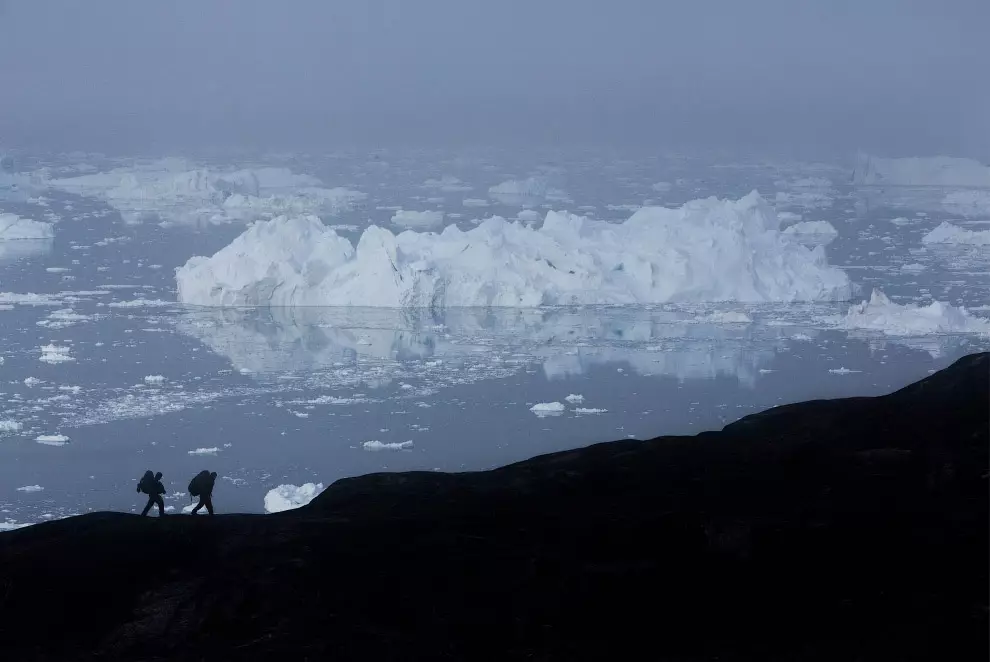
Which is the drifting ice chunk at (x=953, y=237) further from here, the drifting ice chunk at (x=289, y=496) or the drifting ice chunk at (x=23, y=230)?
the drifting ice chunk at (x=23, y=230)

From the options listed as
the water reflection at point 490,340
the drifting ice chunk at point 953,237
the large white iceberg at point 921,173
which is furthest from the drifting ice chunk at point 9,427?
the large white iceberg at point 921,173

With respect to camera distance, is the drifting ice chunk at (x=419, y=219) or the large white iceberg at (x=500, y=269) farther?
the drifting ice chunk at (x=419, y=219)

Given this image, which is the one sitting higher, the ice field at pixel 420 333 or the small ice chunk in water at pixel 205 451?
the ice field at pixel 420 333

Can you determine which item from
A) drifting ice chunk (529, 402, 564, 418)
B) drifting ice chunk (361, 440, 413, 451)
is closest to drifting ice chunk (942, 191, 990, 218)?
drifting ice chunk (529, 402, 564, 418)

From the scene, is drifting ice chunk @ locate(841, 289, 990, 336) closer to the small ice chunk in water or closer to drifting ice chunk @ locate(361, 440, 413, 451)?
drifting ice chunk @ locate(361, 440, 413, 451)

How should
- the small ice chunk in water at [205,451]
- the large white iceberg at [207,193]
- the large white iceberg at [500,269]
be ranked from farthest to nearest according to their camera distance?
1. the large white iceberg at [207,193]
2. the large white iceberg at [500,269]
3. the small ice chunk in water at [205,451]

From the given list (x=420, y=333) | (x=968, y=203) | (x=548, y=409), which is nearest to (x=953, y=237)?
(x=968, y=203)

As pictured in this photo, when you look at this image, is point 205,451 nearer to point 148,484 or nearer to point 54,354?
point 54,354

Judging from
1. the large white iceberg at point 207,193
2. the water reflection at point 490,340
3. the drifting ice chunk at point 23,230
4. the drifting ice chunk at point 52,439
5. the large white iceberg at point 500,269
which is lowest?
the drifting ice chunk at point 52,439
